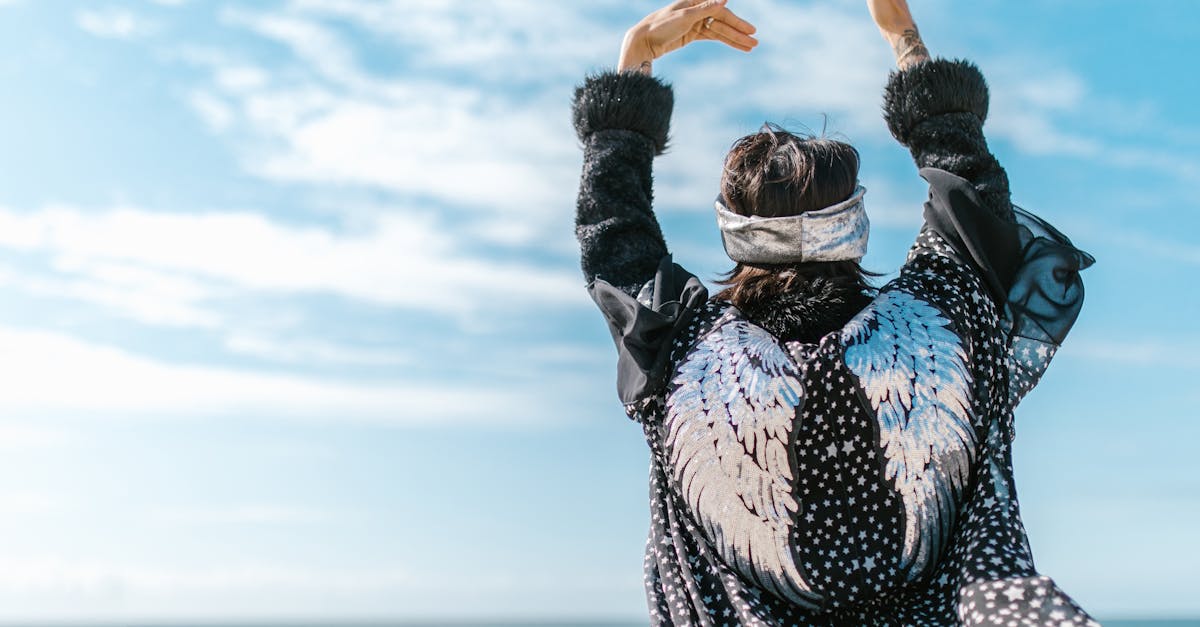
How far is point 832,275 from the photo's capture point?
275 centimetres

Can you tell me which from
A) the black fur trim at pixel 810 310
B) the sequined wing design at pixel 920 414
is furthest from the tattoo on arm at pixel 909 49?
the sequined wing design at pixel 920 414

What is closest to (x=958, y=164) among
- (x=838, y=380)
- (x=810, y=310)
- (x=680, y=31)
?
(x=810, y=310)

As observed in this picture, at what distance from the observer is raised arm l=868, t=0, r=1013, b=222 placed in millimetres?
2867

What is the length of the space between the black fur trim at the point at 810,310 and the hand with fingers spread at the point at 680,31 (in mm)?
743

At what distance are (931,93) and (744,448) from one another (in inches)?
41.1

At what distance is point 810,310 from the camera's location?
2.71 metres

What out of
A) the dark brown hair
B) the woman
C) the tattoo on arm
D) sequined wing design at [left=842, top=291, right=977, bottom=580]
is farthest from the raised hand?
sequined wing design at [left=842, top=291, right=977, bottom=580]

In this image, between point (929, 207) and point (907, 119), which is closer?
point (929, 207)

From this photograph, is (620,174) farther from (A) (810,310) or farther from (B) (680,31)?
(A) (810,310)

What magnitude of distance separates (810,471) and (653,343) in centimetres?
45

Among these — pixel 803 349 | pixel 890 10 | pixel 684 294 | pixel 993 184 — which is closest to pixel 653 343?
pixel 684 294

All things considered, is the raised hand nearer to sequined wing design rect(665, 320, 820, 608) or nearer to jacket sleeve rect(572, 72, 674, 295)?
jacket sleeve rect(572, 72, 674, 295)

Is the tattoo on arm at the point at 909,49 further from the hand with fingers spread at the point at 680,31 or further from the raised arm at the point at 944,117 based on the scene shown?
the hand with fingers spread at the point at 680,31

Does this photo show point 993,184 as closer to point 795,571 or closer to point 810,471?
point 810,471
